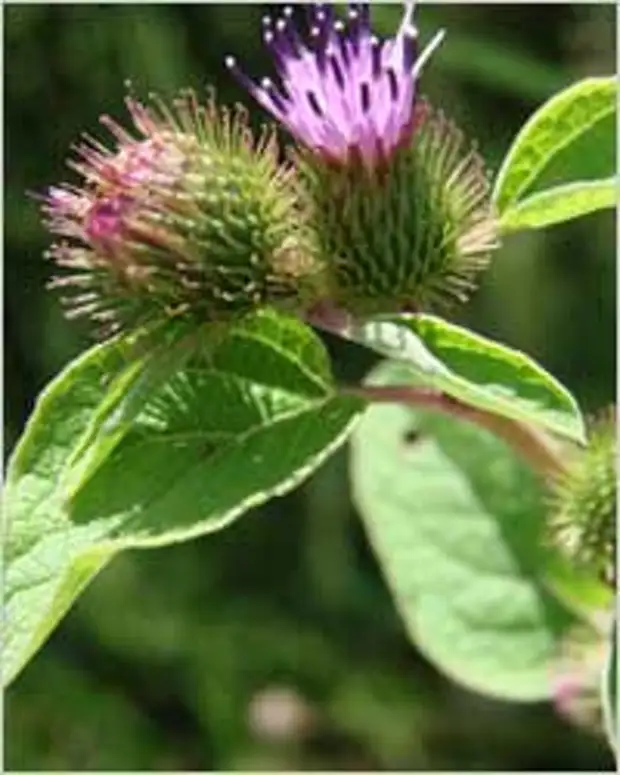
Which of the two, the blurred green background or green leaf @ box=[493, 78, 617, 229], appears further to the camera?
the blurred green background

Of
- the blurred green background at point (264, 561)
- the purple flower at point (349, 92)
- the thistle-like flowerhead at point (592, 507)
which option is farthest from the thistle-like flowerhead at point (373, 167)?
the blurred green background at point (264, 561)

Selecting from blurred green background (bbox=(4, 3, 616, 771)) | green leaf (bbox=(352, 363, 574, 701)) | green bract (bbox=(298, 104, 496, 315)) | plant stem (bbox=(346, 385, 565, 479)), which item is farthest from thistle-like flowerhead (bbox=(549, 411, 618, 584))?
blurred green background (bbox=(4, 3, 616, 771))

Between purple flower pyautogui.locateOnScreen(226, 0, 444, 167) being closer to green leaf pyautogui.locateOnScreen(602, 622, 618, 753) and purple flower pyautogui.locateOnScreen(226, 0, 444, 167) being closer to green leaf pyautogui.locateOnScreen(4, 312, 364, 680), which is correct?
green leaf pyautogui.locateOnScreen(4, 312, 364, 680)

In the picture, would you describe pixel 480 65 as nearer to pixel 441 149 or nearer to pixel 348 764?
pixel 348 764

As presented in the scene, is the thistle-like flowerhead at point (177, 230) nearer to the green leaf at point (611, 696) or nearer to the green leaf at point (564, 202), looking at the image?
the green leaf at point (564, 202)

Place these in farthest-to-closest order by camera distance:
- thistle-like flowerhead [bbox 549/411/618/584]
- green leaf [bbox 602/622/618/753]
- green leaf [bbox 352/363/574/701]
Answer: green leaf [bbox 352/363/574/701] → thistle-like flowerhead [bbox 549/411/618/584] → green leaf [bbox 602/622/618/753]

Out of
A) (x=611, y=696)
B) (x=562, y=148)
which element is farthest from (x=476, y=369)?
(x=611, y=696)
